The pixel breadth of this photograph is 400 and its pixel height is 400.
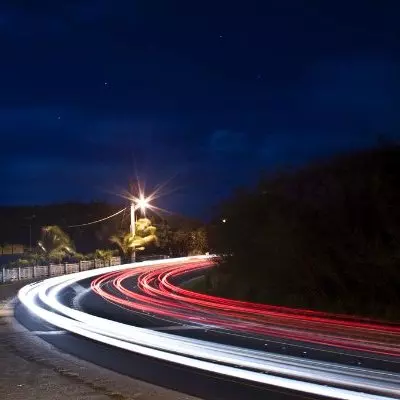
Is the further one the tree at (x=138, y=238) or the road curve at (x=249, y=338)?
the tree at (x=138, y=238)

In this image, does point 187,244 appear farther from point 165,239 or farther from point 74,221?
point 74,221

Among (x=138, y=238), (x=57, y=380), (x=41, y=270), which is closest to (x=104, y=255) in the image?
(x=138, y=238)

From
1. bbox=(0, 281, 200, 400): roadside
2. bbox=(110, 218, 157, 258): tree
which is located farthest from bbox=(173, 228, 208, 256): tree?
bbox=(0, 281, 200, 400): roadside

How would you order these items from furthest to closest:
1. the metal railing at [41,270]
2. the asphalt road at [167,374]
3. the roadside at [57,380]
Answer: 1. the metal railing at [41,270]
2. the roadside at [57,380]
3. the asphalt road at [167,374]

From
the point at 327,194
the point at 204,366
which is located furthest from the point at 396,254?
the point at 204,366

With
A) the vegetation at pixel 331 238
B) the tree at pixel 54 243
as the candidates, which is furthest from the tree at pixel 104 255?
the vegetation at pixel 331 238

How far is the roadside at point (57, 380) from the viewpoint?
9492 millimetres

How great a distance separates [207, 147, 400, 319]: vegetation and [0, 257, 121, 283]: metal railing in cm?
1929

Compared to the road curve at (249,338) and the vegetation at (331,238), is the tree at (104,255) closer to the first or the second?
the road curve at (249,338)

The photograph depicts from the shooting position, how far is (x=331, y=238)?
2158cm

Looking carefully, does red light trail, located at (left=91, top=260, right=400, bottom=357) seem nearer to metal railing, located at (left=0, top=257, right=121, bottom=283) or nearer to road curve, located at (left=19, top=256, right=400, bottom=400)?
road curve, located at (left=19, top=256, right=400, bottom=400)

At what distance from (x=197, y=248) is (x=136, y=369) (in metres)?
60.3

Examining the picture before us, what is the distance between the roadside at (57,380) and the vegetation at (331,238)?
981cm

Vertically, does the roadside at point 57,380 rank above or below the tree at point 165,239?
below
